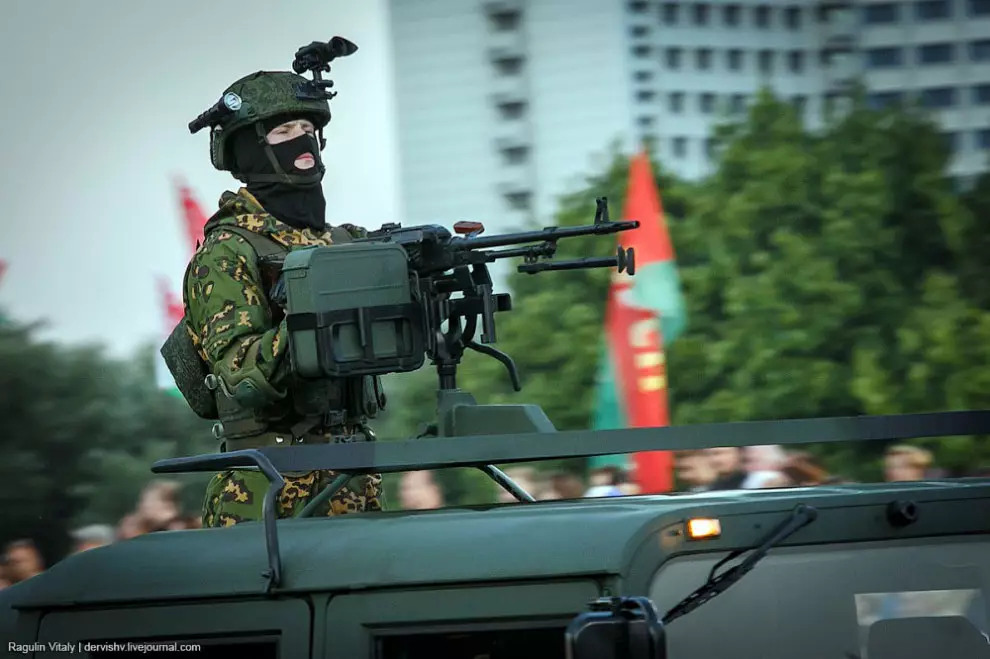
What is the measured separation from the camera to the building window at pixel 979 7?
4017cm

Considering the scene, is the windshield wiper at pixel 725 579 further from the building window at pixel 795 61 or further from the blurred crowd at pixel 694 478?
the building window at pixel 795 61

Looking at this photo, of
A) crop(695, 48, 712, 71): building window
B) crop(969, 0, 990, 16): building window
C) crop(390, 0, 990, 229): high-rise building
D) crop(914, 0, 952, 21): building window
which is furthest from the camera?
crop(695, 48, 712, 71): building window

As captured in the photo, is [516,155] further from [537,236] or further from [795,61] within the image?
[537,236]

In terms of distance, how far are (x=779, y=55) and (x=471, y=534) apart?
44.3 m

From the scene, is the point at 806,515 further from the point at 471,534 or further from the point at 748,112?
the point at 748,112

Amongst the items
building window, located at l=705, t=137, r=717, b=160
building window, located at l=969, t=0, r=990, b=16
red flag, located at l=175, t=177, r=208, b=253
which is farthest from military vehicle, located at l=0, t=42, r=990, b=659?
building window, located at l=969, t=0, r=990, b=16

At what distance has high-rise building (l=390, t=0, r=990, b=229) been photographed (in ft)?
144

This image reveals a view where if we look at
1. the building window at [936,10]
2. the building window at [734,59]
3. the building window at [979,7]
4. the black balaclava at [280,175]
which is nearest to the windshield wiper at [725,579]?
the black balaclava at [280,175]

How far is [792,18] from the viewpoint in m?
48.7

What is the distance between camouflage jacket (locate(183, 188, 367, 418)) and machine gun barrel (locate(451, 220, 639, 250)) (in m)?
0.53

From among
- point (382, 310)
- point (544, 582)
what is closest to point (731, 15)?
point (382, 310)

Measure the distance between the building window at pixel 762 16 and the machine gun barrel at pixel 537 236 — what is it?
47407mm

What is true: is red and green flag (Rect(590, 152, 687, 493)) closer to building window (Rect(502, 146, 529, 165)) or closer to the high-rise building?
the high-rise building

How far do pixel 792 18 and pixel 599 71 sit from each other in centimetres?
588
